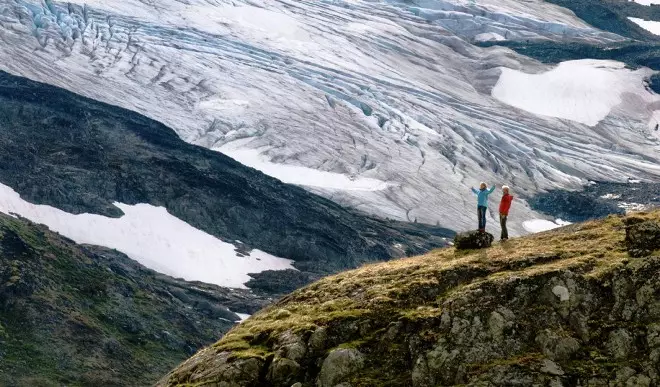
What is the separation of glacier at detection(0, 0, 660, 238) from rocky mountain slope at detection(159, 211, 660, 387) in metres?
109

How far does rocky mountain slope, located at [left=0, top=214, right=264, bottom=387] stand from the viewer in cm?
7300

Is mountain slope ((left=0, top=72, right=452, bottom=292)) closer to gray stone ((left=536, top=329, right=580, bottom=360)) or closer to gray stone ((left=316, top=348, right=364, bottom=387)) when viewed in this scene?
gray stone ((left=316, top=348, right=364, bottom=387))

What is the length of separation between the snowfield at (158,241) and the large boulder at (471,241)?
79.6 metres

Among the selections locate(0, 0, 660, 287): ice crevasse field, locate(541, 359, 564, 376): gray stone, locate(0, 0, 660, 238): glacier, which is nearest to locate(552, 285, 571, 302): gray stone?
locate(541, 359, 564, 376): gray stone

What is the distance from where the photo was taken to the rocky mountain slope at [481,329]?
1769 cm

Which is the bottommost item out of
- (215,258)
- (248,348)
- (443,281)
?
(215,258)

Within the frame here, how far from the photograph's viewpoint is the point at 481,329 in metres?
18.4

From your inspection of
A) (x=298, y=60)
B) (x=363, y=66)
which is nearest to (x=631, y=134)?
(x=363, y=66)

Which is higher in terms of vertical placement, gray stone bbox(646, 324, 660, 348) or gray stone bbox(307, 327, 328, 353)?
gray stone bbox(646, 324, 660, 348)

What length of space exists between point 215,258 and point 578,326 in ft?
298

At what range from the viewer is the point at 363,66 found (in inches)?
6929

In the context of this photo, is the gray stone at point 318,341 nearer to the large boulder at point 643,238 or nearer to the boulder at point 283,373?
the boulder at point 283,373

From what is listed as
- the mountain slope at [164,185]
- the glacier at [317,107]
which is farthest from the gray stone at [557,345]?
the glacier at [317,107]

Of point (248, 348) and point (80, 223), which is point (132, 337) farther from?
point (248, 348)
